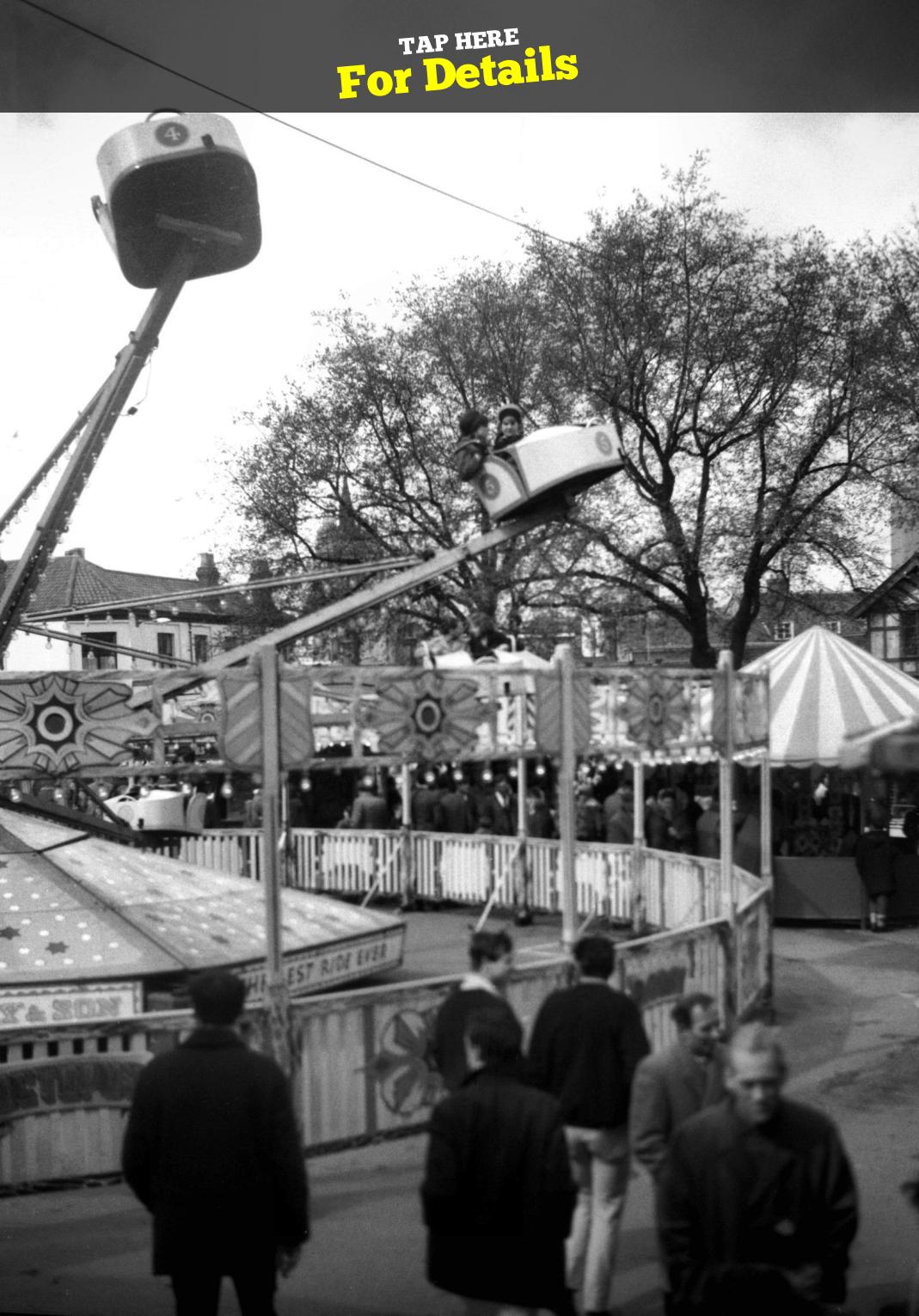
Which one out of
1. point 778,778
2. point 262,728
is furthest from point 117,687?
point 778,778

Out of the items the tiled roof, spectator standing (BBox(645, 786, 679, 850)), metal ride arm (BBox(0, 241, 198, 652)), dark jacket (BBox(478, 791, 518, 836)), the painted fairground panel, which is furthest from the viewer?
the tiled roof

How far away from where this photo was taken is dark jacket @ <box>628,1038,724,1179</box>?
5500mm

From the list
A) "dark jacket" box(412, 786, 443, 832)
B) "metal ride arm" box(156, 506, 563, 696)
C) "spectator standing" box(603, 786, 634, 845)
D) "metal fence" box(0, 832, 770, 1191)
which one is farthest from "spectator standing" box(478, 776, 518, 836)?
"metal fence" box(0, 832, 770, 1191)

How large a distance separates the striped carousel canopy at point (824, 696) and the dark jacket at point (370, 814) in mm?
5759

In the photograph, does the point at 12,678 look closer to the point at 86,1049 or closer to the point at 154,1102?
the point at 86,1049

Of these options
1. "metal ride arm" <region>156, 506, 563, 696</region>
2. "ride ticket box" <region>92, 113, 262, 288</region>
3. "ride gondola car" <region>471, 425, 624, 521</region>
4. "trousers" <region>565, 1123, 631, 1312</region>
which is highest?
"ride ticket box" <region>92, 113, 262, 288</region>

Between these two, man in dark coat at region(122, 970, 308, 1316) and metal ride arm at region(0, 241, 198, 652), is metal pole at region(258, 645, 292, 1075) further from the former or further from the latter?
metal ride arm at region(0, 241, 198, 652)

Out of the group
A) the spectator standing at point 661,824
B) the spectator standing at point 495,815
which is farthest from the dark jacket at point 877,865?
the spectator standing at point 495,815

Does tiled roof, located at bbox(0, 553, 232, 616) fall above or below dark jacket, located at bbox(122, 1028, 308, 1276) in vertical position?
above

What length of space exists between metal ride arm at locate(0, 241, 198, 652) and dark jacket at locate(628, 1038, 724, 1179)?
8.52m

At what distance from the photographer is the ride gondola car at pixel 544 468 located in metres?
11.2

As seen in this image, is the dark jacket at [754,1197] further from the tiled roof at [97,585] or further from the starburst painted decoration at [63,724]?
the tiled roof at [97,585]

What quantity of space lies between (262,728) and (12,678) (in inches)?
82.0

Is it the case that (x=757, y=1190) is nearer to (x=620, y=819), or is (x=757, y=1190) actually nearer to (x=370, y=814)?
(x=620, y=819)
